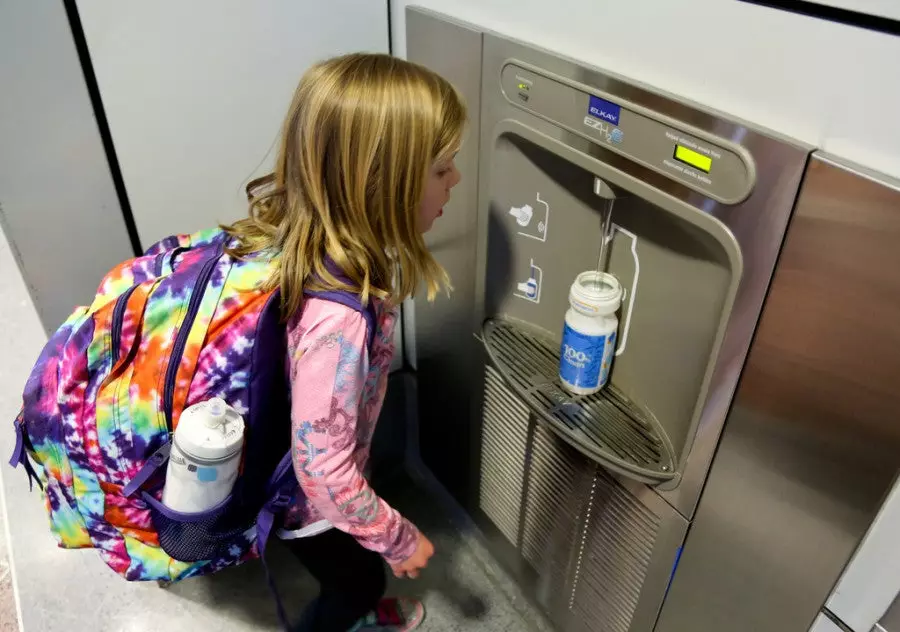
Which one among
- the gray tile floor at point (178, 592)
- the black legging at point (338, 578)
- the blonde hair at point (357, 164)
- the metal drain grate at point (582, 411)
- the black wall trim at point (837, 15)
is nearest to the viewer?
the black wall trim at point (837, 15)

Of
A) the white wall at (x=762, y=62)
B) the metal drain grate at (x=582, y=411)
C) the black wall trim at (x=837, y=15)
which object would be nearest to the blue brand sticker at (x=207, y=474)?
the metal drain grate at (x=582, y=411)

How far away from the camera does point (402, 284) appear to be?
0.92 metres

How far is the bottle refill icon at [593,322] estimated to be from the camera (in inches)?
36.1

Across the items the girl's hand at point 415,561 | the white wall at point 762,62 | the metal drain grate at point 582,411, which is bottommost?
the girl's hand at point 415,561

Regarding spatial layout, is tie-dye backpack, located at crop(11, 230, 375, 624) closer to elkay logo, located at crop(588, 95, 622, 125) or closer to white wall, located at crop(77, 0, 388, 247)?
white wall, located at crop(77, 0, 388, 247)

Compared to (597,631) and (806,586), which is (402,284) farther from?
(597,631)

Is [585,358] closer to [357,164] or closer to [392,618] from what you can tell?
[357,164]

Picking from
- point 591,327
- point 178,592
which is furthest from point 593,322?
point 178,592

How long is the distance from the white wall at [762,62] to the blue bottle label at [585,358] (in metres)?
0.35

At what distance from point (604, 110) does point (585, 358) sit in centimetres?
34

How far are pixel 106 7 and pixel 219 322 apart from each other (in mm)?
455

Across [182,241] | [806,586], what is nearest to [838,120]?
[806,586]

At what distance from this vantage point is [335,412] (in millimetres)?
854

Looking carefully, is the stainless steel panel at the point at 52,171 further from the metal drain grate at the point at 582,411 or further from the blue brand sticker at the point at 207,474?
the metal drain grate at the point at 582,411
